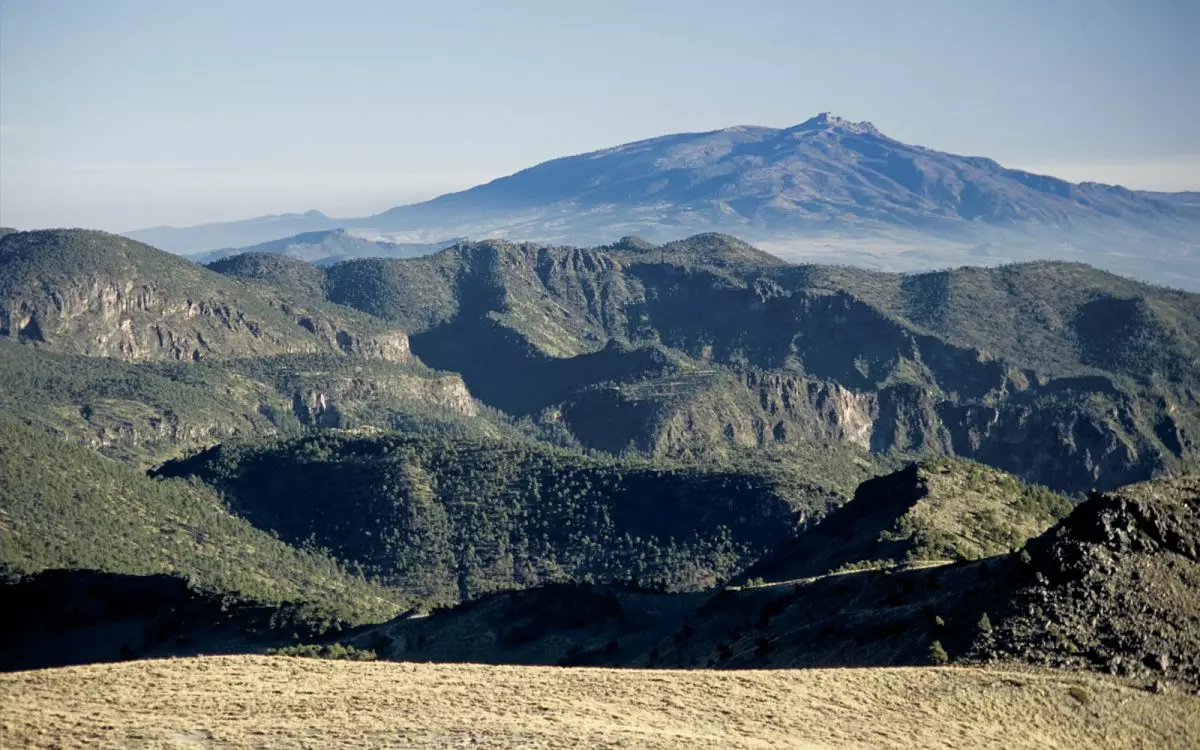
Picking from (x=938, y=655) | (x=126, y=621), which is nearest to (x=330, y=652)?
(x=126, y=621)

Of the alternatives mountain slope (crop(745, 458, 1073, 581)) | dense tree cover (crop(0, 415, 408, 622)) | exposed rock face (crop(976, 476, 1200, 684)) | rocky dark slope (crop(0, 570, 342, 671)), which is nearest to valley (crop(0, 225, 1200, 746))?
exposed rock face (crop(976, 476, 1200, 684))

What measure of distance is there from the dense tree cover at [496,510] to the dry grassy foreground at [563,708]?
96.5 meters

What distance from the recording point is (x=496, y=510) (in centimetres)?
17850

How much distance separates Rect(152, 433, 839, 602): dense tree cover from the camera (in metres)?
164

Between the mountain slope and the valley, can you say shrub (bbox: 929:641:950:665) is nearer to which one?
the valley

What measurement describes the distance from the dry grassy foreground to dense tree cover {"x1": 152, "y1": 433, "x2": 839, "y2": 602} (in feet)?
316

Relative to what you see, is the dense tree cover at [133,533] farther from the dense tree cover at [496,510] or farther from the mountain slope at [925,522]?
the mountain slope at [925,522]

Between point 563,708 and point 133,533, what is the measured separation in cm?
11019

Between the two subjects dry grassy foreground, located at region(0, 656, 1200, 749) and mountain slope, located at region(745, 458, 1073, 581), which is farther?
mountain slope, located at region(745, 458, 1073, 581)

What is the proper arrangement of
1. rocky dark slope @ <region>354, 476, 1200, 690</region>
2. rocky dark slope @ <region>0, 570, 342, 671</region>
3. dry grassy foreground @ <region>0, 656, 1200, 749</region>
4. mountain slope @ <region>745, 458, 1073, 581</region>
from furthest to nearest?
rocky dark slope @ <region>0, 570, 342, 671</region>
mountain slope @ <region>745, 458, 1073, 581</region>
rocky dark slope @ <region>354, 476, 1200, 690</region>
dry grassy foreground @ <region>0, 656, 1200, 749</region>

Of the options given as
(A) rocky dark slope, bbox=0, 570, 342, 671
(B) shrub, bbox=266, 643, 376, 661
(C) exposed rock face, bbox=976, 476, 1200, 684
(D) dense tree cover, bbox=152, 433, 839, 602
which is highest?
(C) exposed rock face, bbox=976, 476, 1200, 684

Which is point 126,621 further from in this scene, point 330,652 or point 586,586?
point 586,586

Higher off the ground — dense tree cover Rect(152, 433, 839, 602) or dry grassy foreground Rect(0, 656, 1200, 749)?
dry grassy foreground Rect(0, 656, 1200, 749)

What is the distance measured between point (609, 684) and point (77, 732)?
19018mm
